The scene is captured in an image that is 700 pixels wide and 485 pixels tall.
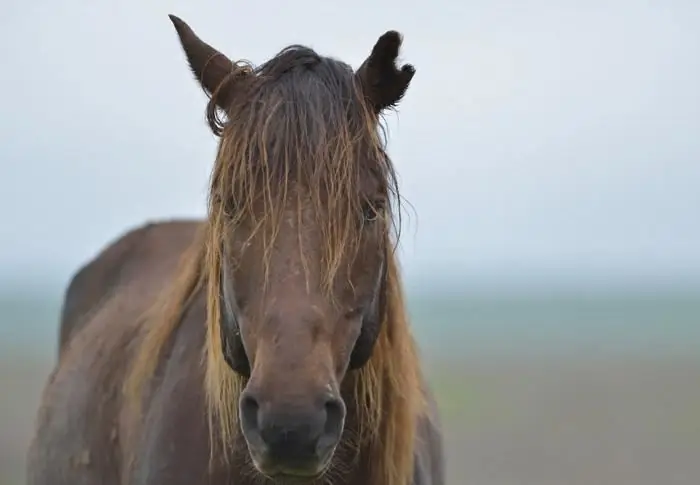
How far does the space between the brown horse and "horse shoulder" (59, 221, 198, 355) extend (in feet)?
4.86

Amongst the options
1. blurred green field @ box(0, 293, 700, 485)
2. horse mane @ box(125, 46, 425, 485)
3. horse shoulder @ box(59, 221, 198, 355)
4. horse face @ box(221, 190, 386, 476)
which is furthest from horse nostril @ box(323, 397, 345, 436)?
horse shoulder @ box(59, 221, 198, 355)

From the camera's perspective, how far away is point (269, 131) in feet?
12.0

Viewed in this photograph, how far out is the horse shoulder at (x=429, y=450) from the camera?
448 centimetres

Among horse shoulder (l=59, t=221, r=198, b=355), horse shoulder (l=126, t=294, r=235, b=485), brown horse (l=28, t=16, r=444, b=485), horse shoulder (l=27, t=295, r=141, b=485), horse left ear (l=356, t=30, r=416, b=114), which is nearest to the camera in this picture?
brown horse (l=28, t=16, r=444, b=485)

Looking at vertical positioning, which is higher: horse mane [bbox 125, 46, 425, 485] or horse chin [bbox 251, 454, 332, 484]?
horse mane [bbox 125, 46, 425, 485]

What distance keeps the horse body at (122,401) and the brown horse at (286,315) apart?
1cm

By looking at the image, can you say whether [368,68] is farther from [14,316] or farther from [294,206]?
[14,316]

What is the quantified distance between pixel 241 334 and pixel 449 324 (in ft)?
262

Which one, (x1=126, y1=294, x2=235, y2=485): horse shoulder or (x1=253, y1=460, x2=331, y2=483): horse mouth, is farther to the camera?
(x1=126, y1=294, x2=235, y2=485): horse shoulder

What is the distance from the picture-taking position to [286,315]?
3.36 m

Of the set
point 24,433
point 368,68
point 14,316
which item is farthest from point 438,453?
point 14,316

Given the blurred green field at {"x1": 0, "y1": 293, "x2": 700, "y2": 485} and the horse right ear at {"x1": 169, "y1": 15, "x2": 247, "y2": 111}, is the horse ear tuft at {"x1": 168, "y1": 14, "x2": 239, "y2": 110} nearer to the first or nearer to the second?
the horse right ear at {"x1": 169, "y1": 15, "x2": 247, "y2": 111}

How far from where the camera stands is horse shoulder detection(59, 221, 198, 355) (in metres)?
6.34

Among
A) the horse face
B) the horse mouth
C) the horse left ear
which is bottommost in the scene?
the horse mouth
